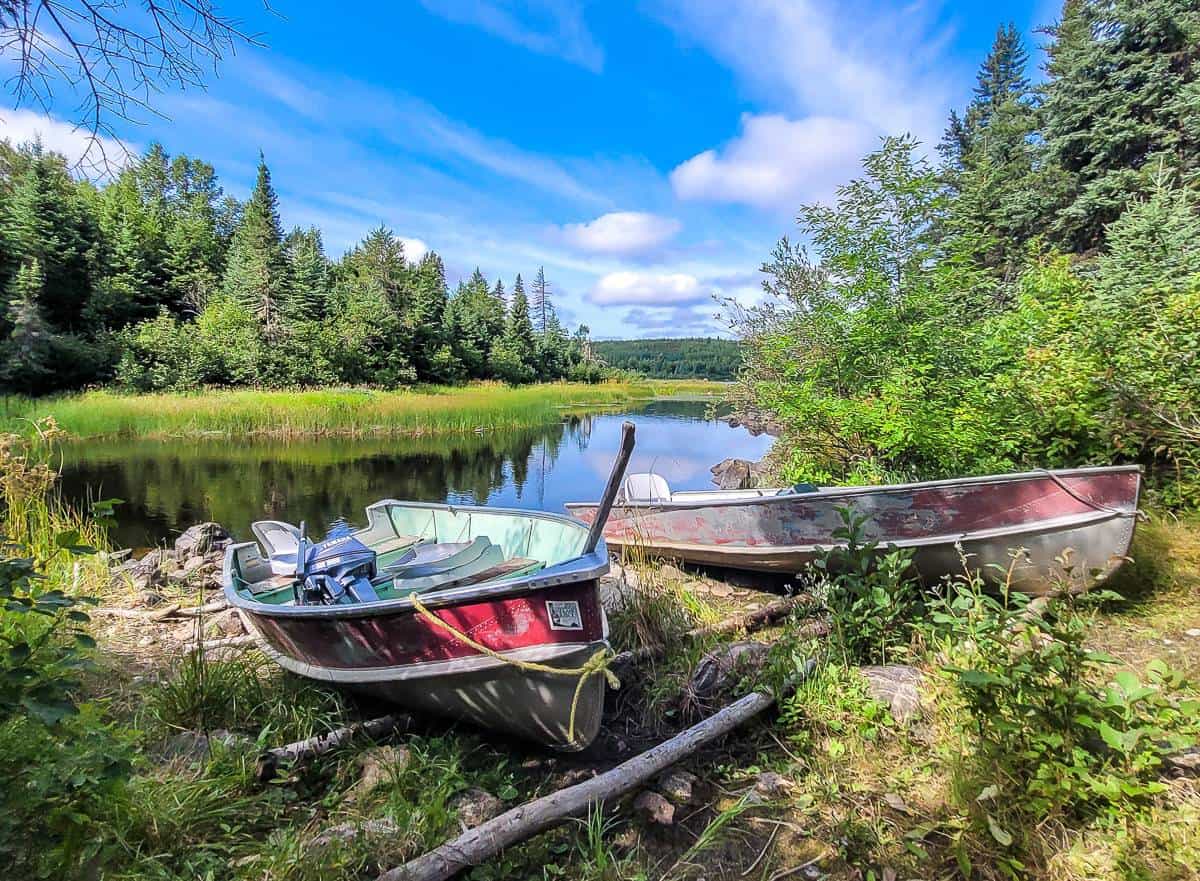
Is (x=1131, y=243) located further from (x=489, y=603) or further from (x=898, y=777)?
(x=489, y=603)

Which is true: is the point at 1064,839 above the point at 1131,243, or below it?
below

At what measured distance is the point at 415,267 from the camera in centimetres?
5294

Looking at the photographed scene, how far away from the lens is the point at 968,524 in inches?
185

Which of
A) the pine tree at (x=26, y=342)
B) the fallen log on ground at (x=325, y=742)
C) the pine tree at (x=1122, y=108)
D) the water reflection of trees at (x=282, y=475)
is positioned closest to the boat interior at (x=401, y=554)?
the fallen log on ground at (x=325, y=742)

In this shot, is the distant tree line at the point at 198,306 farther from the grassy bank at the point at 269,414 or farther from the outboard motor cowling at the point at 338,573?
the outboard motor cowling at the point at 338,573

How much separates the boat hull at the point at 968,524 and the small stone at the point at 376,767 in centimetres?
289

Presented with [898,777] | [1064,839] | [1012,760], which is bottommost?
[898,777]

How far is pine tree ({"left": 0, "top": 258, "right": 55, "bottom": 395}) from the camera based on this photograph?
24.1 metres

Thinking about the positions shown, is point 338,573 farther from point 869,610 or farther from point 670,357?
point 670,357

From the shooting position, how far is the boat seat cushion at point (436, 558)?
4.68 m

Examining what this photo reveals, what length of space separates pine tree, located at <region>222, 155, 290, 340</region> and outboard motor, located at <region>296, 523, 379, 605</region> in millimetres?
33542

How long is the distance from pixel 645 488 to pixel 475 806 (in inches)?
185

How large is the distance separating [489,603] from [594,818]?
1184mm

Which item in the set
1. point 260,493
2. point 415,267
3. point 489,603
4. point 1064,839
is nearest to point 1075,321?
point 1064,839
